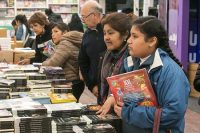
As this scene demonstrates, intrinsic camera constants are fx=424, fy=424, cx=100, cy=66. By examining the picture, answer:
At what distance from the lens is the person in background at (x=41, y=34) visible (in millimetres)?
5711

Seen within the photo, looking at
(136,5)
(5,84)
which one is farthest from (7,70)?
(136,5)

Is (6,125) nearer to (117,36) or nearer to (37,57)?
(117,36)

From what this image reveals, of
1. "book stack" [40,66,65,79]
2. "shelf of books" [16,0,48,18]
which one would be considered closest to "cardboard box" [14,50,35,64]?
"book stack" [40,66,65,79]

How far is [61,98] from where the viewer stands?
3.74 metres

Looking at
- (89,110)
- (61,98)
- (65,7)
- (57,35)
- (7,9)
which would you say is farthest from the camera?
(65,7)

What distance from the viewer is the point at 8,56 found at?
6.52 metres

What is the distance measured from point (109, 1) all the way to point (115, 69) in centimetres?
1468

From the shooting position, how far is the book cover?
99.3 inches

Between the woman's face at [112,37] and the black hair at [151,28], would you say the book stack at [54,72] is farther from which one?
the black hair at [151,28]

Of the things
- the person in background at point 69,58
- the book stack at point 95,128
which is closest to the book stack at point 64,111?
the book stack at point 95,128

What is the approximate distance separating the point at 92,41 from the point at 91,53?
A: 133 mm

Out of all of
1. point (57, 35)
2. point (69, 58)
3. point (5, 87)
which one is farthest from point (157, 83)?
point (57, 35)

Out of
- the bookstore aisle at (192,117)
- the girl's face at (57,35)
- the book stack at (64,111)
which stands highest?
the girl's face at (57,35)

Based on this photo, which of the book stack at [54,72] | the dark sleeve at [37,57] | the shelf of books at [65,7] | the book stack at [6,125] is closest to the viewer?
the book stack at [6,125]
